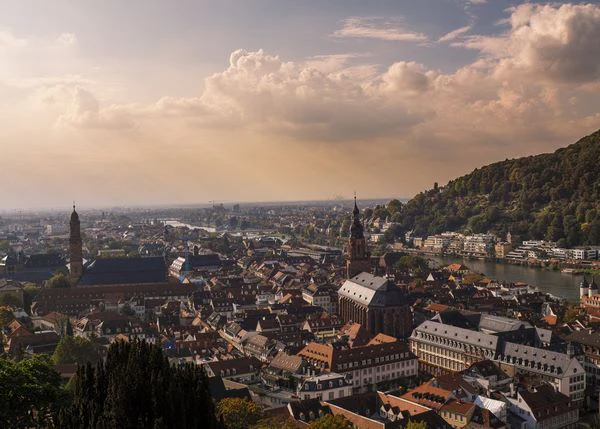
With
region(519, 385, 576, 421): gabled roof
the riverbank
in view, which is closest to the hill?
the riverbank

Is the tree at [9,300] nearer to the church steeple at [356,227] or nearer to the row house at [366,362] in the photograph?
the church steeple at [356,227]

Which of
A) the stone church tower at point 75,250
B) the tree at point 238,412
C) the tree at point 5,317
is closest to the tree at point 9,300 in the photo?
the tree at point 5,317

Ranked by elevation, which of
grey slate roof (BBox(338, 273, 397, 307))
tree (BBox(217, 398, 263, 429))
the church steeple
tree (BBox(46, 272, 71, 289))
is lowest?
tree (BBox(46, 272, 71, 289))

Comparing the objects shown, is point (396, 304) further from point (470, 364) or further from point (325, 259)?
point (325, 259)

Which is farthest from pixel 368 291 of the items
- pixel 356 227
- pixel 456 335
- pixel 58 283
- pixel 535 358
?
pixel 58 283

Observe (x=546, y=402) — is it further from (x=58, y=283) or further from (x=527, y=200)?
(x=527, y=200)

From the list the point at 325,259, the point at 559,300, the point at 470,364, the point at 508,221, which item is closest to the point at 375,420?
the point at 470,364

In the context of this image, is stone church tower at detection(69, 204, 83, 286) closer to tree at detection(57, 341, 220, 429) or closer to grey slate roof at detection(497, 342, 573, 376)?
grey slate roof at detection(497, 342, 573, 376)
